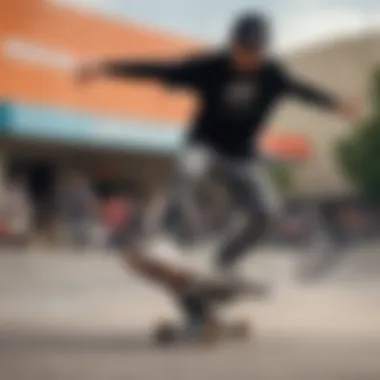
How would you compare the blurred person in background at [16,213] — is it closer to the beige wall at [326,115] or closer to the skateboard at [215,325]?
the skateboard at [215,325]

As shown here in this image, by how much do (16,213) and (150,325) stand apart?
24cm

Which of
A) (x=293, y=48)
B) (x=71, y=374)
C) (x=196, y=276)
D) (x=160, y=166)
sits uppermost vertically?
(x=293, y=48)

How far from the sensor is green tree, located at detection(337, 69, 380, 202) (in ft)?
3.73

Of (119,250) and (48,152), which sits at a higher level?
(48,152)

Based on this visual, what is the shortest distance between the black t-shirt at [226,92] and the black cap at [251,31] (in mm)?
30

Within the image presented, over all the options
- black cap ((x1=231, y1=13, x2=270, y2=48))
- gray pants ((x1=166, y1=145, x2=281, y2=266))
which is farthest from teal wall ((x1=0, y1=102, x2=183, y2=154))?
black cap ((x1=231, y1=13, x2=270, y2=48))

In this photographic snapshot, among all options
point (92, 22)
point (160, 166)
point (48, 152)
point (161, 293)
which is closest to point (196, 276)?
point (161, 293)

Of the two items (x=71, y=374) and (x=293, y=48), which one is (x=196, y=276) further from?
(x=293, y=48)

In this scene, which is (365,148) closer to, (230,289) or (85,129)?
(230,289)

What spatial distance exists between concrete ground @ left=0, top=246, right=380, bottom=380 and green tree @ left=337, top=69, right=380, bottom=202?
96 millimetres

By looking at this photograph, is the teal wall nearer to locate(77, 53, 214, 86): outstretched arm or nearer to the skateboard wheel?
locate(77, 53, 214, 86): outstretched arm

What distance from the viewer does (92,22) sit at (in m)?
1.15

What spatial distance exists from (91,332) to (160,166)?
0.81ft

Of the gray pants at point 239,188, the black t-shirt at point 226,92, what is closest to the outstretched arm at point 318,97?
the black t-shirt at point 226,92
